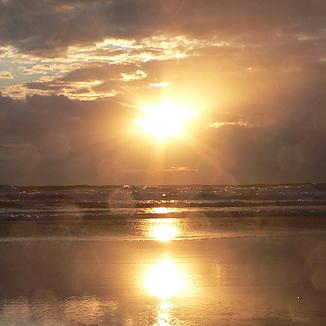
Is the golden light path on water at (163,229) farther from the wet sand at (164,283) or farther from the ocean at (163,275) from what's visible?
the wet sand at (164,283)

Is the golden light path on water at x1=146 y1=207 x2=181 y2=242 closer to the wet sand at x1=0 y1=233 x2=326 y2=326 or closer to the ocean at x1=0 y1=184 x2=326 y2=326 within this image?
the ocean at x1=0 y1=184 x2=326 y2=326

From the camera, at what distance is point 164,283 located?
1037 centimetres

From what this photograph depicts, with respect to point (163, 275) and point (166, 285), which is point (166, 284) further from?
point (163, 275)

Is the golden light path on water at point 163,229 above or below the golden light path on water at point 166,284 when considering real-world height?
above

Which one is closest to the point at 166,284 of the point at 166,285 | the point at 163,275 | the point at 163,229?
the point at 166,285

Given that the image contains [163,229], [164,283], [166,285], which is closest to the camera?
[166,285]

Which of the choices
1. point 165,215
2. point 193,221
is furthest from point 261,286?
point 165,215

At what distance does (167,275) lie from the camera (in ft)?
36.6

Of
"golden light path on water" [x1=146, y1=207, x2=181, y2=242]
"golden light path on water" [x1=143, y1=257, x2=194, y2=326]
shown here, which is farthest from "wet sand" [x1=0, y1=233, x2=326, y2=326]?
"golden light path on water" [x1=146, y1=207, x2=181, y2=242]

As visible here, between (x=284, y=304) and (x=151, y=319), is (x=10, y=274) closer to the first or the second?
(x=151, y=319)

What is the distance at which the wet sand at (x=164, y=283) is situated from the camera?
8039 mm

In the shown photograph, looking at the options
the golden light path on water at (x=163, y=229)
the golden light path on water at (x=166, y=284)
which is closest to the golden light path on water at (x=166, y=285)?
the golden light path on water at (x=166, y=284)

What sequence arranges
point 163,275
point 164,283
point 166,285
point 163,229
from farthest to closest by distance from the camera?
point 163,229 → point 163,275 → point 164,283 → point 166,285

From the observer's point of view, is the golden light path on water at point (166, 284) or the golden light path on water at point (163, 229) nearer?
the golden light path on water at point (166, 284)
